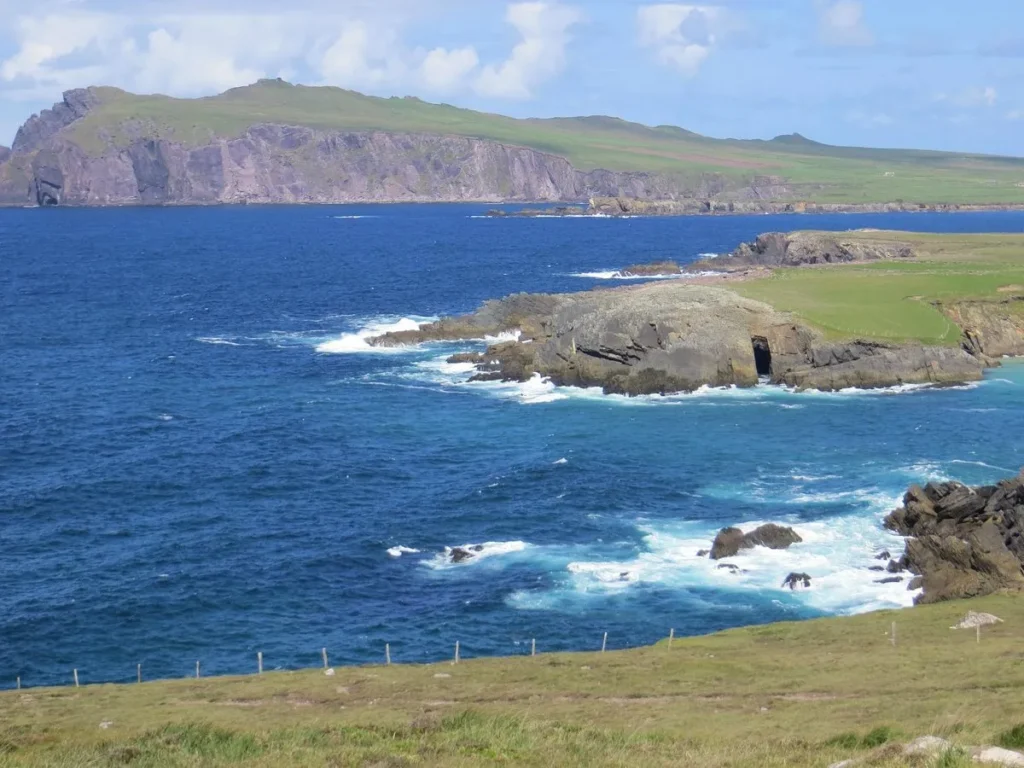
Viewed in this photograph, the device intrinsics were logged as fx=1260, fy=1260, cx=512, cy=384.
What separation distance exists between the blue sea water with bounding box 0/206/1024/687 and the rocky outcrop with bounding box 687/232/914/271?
53.2 meters

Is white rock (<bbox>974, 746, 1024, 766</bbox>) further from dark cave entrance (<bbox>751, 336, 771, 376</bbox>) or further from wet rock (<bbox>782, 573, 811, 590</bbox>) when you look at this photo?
dark cave entrance (<bbox>751, 336, 771, 376</bbox>)

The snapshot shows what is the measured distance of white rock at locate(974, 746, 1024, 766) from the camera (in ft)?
75.3

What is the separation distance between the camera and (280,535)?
58969 millimetres

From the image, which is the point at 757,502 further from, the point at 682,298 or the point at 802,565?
the point at 682,298

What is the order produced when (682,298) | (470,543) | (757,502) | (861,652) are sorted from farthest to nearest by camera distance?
(682,298)
(757,502)
(470,543)
(861,652)

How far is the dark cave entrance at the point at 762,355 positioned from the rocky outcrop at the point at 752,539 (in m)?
37.3

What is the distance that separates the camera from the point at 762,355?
93688 mm

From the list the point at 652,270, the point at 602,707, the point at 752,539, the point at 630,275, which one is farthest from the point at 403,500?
the point at 652,270

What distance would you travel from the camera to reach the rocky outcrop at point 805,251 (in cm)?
14438

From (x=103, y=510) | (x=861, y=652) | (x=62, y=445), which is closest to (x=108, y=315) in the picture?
(x=62, y=445)

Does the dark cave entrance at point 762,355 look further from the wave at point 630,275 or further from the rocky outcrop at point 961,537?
the wave at point 630,275

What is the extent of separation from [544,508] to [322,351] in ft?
170

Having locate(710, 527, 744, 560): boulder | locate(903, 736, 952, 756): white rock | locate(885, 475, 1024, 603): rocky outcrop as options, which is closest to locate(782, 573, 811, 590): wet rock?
locate(710, 527, 744, 560): boulder

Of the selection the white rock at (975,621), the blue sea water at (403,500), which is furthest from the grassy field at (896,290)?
the white rock at (975,621)
